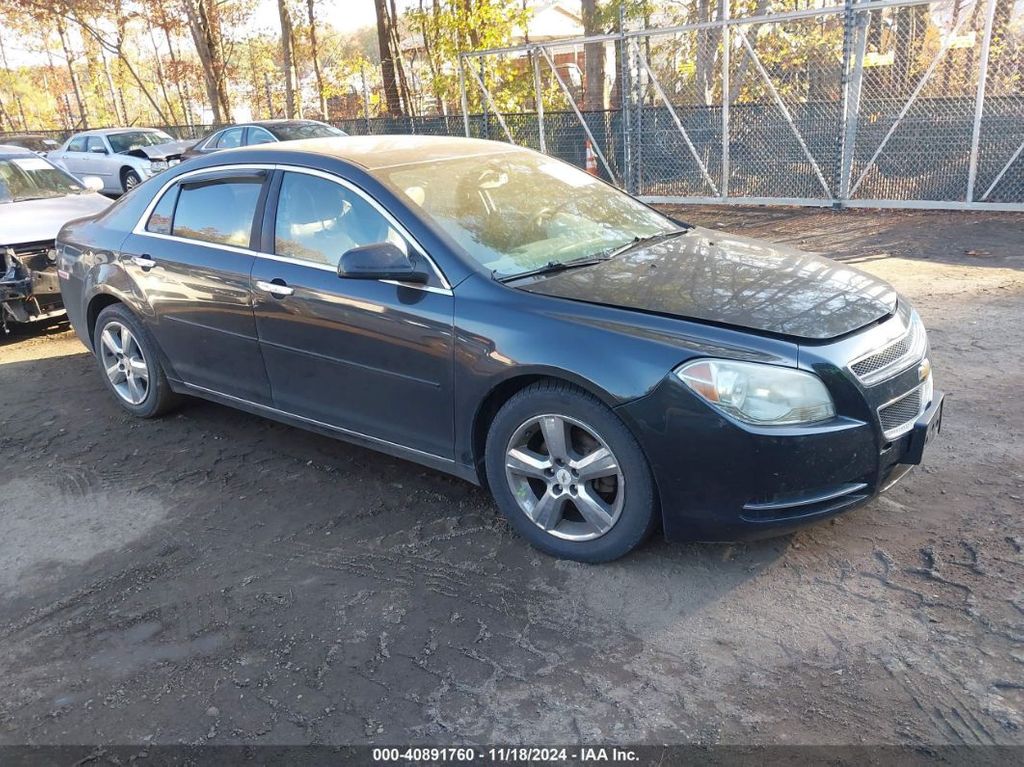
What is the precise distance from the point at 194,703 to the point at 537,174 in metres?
3.06

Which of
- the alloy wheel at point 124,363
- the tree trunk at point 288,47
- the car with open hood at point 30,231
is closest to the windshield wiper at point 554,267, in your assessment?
the alloy wheel at point 124,363

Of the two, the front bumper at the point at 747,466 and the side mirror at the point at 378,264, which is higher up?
the side mirror at the point at 378,264

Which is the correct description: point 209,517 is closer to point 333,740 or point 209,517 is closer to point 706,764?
point 333,740

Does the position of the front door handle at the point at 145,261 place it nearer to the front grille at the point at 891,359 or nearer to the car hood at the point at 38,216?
the car hood at the point at 38,216

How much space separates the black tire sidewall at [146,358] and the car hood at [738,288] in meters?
2.82

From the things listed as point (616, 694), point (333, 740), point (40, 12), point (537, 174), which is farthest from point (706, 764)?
point (40, 12)

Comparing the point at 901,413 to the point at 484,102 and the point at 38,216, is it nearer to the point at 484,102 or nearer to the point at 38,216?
the point at 38,216

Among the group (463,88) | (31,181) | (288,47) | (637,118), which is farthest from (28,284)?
(288,47)

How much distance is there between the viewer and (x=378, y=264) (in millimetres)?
3646

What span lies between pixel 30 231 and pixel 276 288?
4566 millimetres

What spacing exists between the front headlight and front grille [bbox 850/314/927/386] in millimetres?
234

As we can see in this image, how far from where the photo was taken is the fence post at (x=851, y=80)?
10.7m

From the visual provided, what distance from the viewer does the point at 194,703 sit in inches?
113

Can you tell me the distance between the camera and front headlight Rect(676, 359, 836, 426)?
10.1 ft
